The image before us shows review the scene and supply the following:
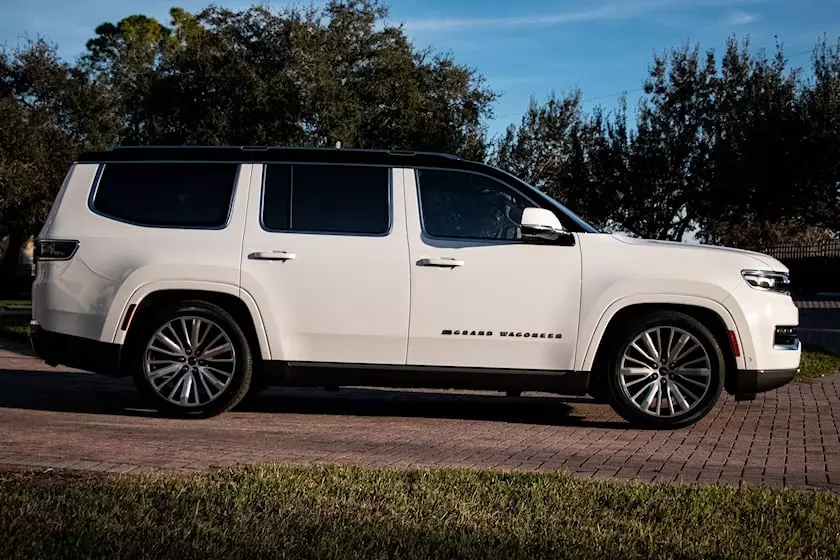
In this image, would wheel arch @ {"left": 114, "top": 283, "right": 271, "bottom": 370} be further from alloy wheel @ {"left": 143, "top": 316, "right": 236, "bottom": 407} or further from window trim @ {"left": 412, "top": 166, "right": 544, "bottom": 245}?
window trim @ {"left": 412, "top": 166, "right": 544, "bottom": 245}

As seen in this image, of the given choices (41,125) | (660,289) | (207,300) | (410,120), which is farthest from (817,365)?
(41,125)

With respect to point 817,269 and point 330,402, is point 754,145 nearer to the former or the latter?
point 817,269

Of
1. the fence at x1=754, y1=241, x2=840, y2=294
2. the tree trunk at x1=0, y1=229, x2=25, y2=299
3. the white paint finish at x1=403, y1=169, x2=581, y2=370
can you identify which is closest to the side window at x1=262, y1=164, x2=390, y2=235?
→ the white paint finish at x1=403, y1=169, x2=581, y2=370

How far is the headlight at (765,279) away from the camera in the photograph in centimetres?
820

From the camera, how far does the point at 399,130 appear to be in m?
30.2

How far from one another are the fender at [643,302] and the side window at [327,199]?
1688 mm

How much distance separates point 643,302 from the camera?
8148mm

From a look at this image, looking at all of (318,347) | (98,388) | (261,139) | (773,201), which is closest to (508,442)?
(318,347)

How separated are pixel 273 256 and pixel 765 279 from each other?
3591mm

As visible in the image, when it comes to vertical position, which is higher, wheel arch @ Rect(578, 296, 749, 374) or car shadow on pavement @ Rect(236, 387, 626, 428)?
wheel arch @ Rect(578, 296, 749, 374)

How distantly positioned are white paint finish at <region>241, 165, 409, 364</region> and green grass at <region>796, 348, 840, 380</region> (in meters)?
6.52

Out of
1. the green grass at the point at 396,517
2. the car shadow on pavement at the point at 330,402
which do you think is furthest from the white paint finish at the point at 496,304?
the green grass at the point at 396,517

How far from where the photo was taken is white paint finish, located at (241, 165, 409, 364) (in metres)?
8.16

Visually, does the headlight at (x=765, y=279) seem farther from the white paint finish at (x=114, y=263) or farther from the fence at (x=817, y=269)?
the fence at (x=817, y=269)
